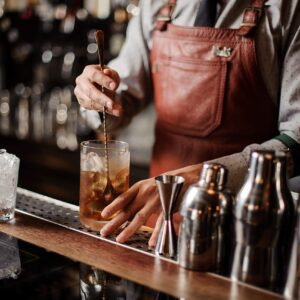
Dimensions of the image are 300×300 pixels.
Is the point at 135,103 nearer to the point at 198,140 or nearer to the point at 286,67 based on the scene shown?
the point at 198,140

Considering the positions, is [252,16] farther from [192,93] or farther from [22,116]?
[22,116]

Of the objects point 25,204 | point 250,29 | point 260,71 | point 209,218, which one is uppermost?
point 250,29

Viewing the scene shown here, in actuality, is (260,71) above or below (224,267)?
above

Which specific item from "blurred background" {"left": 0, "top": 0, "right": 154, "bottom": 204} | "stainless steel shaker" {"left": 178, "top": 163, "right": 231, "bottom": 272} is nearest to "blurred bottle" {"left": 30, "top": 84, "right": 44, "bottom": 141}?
"blurred background" {"left": 0, "top": 0, "right": 154, "bottom": 204}

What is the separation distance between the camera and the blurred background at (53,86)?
4.20 meters

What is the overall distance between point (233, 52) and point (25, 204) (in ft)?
2.77

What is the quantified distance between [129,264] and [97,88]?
0.59 m

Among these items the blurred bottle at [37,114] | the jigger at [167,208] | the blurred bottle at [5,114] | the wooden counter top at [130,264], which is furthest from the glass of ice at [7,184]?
the blurred bottle at [5,114]

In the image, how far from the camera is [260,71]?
1.95 meters

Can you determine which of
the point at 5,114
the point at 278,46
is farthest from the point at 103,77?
the point at 5,114

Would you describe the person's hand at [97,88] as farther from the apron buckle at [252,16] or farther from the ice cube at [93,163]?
the apron buckle at [252,16]

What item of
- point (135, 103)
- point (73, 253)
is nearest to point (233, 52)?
point (135, 103)

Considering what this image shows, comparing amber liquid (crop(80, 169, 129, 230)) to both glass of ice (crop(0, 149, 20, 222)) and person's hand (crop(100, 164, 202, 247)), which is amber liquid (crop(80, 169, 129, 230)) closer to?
person's hand (crop(100, 164, 202, 247))

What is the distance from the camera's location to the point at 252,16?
1.89 metres
